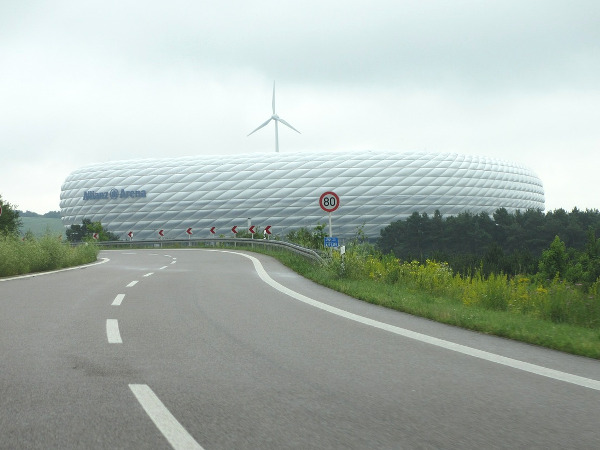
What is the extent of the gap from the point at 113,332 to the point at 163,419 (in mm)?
3982

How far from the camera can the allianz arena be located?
301 feet

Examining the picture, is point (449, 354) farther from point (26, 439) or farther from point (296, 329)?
point (26, 439)

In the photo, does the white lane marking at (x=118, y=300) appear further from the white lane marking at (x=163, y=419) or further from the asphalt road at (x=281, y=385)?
the white lane marking at (x=163, y=419)

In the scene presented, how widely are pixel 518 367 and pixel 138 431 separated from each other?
324 centimetres

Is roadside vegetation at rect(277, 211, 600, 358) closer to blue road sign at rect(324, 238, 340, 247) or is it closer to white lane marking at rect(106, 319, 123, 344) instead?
blue road sign at rect(324, 238, 340, 247)

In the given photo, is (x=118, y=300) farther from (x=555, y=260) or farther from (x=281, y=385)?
(x=555, y=260)

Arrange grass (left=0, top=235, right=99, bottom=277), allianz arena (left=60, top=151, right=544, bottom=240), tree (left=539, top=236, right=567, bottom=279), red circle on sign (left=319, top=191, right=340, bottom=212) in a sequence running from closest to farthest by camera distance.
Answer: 1. red circle on sign (left=319, top=191, right=340, bottom=212)
2. grass (left=0, top=235, right=99, bottom=277)
3. tree (left=539, top=236, right=567, bottom=279)
4. allianz arena (left=60, top=151, right=544, bottom=240)

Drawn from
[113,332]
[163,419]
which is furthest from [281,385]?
[113,332]

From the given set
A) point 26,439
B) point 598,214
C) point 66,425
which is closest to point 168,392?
point 66,425

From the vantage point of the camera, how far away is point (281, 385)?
5184 mm

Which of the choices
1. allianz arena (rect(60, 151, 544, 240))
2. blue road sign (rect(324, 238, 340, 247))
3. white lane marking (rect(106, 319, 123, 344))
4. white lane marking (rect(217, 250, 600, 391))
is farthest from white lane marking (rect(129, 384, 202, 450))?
allianz arena (rect(60, 151, 544, 240))

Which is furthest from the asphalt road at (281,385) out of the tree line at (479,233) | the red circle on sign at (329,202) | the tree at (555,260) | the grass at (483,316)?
the tree line at (479,233)

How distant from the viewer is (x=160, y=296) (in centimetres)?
1261

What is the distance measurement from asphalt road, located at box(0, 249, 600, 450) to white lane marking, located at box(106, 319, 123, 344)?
0.05ft
